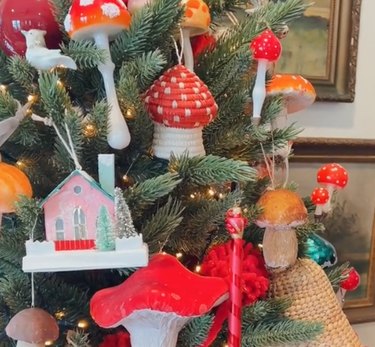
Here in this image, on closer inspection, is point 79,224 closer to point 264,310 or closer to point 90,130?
point 90,130

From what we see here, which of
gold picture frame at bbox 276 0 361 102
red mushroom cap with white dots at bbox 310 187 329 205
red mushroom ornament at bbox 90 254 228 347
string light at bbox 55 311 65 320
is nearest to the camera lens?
red mushroom ornament at bbox 90 254 228 347

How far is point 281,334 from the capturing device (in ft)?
1.93

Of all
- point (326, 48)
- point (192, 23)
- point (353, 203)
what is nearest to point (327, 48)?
point (326, 48)

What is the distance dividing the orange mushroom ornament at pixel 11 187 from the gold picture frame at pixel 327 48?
2.10ft

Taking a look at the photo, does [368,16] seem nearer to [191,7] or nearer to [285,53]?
[285,53]

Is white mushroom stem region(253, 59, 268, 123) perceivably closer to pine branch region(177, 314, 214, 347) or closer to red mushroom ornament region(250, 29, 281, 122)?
red mushroom ornament region(250, 29, 281, 122)

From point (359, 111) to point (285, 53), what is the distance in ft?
0.67

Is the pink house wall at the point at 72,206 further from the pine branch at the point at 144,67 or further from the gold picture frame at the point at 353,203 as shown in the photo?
the gold picture frame at the point at 353,203

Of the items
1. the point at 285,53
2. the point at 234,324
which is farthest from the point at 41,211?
the point at 285,53

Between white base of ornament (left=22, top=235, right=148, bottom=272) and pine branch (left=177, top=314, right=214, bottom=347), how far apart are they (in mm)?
101

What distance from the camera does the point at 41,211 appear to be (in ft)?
1.65

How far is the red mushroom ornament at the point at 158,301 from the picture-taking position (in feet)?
1.57

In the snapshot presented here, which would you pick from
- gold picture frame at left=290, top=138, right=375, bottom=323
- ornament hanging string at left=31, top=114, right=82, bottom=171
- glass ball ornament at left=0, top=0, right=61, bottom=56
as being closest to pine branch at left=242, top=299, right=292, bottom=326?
ornament hanging string at left=31, top=114, right=82, bottom=171

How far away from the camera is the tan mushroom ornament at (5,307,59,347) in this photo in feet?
1.68
